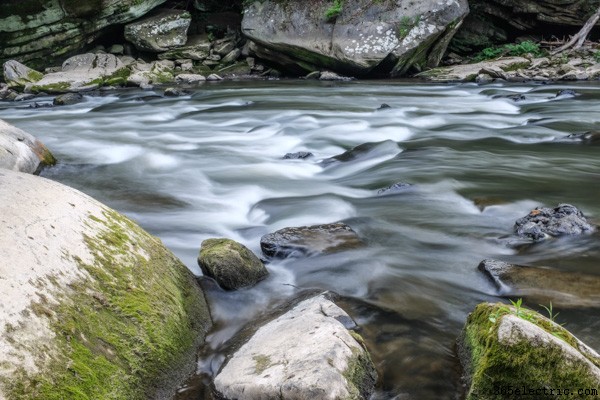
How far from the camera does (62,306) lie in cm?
233

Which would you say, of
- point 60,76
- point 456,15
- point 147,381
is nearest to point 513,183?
point 147,381

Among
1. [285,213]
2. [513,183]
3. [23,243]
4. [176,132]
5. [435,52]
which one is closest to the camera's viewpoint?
[23,243]

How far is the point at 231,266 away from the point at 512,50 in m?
17.0

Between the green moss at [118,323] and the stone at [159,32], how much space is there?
16.8m

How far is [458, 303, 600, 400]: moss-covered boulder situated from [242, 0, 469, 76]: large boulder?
14.4 meters

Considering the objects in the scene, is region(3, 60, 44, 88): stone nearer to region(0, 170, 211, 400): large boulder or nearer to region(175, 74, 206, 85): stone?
region(175, 74, 206, 85): stone

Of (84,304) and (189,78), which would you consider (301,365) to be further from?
(189,78)

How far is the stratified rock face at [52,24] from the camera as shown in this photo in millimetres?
17734

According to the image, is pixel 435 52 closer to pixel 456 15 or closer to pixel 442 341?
pixel 456 15

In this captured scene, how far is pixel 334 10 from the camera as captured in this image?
16.3 m

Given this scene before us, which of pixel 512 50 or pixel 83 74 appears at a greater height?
pixel 83 74

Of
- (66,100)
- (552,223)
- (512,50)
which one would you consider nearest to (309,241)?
(552,223)

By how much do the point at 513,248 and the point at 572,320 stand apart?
111 cm

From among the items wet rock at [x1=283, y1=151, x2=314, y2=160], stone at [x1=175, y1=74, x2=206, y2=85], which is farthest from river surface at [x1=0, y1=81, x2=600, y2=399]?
stone at [x1=175, y1=74, x2=206, y2=85]
